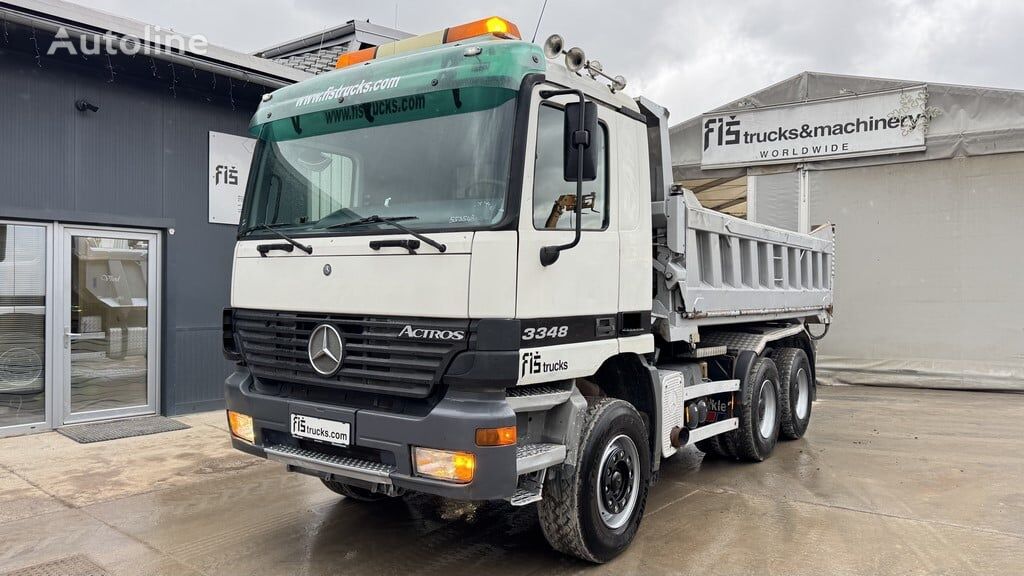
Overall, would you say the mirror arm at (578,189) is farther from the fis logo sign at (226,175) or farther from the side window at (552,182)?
the fis logo sign at (226,175)

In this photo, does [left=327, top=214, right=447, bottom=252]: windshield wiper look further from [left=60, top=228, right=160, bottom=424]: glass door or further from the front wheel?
[left=60, top=228, right=160, bottom=424]: glass door

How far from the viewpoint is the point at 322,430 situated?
385 centimetres

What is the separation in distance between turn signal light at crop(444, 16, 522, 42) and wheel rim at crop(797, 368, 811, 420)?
5.42 metres

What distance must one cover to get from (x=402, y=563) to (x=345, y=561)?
1.12ft

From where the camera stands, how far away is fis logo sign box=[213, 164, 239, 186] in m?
8.49

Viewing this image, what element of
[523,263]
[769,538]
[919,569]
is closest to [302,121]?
[523,263]

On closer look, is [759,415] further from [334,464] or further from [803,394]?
[334,464]

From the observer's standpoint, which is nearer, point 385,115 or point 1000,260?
point 385,115

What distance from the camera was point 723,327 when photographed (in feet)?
21.8

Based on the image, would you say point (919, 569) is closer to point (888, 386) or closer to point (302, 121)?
point (302, 121)

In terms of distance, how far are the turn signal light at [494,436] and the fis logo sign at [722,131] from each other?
11.0 m

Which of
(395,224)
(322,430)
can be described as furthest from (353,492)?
(395,224)

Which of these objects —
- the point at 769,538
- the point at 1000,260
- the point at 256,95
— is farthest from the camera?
the point at 1000,260

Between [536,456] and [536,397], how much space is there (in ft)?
1.00
